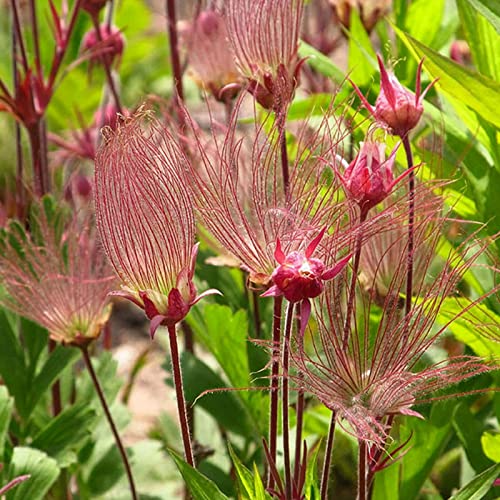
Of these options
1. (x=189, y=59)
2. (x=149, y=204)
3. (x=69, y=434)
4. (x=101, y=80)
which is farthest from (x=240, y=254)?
(x=101, y=80)

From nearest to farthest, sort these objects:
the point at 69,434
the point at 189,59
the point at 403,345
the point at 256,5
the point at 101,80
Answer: the point at 403,345 → the point at 256,5 → the point at 69,434 → the point at 189,59 → the point at 101,80

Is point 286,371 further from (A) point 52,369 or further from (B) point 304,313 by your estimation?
(A) point 52,369

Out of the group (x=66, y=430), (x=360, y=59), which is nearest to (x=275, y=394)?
(x=66, y=430)

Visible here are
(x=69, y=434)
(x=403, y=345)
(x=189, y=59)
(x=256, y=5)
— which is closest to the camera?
(x=403, y=345)

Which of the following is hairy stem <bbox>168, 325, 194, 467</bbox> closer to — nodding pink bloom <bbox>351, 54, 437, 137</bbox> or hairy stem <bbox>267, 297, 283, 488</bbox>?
hairy stem <bbox>267, 297, 283, 488</bbox>

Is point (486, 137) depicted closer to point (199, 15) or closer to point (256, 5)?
point (256, 5)

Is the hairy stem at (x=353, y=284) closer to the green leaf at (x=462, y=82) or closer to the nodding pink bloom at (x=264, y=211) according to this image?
the nodding pink bloom at (x=264, y=211)

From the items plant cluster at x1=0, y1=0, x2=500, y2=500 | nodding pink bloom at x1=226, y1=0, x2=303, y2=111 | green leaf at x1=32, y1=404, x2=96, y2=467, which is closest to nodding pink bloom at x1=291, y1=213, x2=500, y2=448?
plant cluster at x1=0, y1=0, x2=500, y2=500
